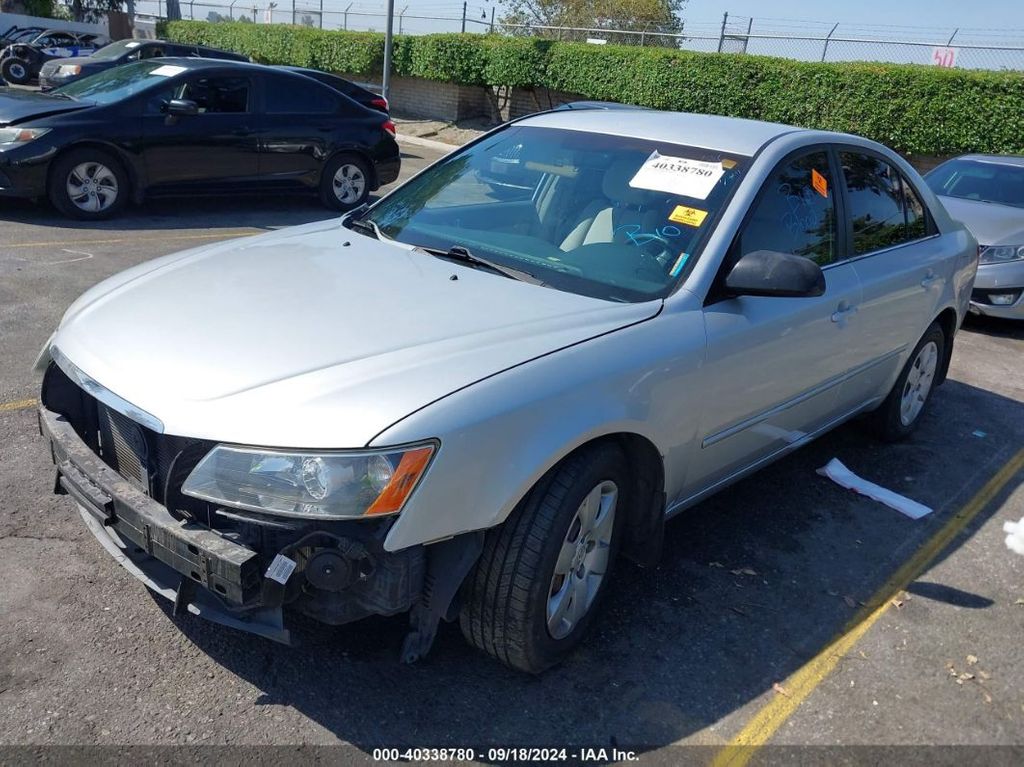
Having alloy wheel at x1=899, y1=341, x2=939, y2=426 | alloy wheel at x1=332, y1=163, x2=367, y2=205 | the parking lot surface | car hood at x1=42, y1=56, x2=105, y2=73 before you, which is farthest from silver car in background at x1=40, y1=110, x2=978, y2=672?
car hood at x1=42, y1=56, x2=105, y2=73

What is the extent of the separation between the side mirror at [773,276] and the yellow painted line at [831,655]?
130 centimetres

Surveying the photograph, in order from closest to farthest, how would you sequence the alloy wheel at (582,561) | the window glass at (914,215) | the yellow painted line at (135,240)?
the alloy wheel at (582,561)
the window glass at (914,215)
the yellow painted line at (135,240)

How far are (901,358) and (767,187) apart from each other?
1.80m

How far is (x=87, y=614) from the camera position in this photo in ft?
10.1

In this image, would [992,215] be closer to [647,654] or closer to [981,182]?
[981,182]

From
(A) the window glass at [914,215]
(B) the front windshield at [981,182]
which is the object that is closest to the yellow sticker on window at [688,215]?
(A) the window glass at [914,215]

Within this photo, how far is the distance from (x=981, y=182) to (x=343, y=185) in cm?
722

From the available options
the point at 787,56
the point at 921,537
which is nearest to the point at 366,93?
the point at 787,56

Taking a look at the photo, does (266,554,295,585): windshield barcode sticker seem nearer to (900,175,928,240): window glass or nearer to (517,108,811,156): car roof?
(517,108,811,156): car roof

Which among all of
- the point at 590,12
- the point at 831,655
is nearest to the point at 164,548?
the point at 831,655

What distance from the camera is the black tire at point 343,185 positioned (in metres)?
10.9

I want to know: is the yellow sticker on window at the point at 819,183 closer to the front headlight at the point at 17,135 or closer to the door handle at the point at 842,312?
the door handle at the point at 842,312

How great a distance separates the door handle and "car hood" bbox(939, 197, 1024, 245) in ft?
15.5

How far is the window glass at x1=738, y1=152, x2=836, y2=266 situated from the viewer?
11.9 ft
